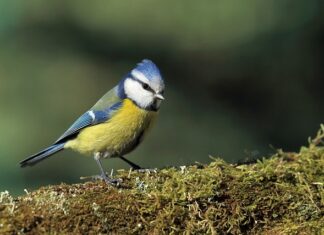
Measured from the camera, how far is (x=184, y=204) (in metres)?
1.36

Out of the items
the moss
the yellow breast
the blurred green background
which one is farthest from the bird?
the blurred green background

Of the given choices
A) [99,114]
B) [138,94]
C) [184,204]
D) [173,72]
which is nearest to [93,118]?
[99,114]

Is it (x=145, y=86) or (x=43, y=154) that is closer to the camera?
(x=145, y=86)

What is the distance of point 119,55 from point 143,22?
0.41m

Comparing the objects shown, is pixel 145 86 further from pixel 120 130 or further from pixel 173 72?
pixel 173 72

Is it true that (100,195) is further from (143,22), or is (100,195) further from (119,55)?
(119,55)

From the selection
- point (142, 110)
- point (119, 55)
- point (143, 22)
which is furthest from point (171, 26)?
point (142, 110)

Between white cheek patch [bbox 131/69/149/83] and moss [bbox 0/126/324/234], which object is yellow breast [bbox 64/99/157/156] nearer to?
white cheek patch [bbox 131/69/149/83]

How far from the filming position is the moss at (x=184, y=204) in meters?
1.26

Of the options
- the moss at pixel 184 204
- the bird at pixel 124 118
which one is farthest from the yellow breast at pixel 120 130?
the moss at pixel 184 204

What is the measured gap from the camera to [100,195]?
134 centimetres

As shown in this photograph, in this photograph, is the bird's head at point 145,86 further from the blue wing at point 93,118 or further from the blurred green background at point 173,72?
the blurred green background at point 173,72

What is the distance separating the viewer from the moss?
4.12 ft

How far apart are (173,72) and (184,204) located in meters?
3.35
